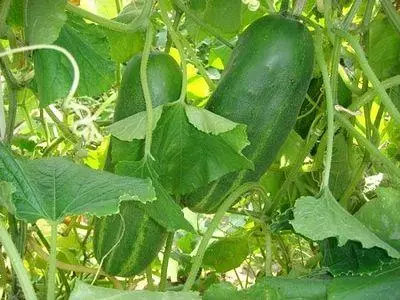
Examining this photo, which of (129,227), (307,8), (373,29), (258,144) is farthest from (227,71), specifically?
(307,8)

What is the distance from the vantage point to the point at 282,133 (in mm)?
1340

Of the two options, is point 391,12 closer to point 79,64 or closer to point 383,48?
point 383,48

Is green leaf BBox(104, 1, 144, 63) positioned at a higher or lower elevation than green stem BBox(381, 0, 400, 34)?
lower

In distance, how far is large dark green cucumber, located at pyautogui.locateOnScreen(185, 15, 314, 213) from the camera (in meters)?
→ 1.29

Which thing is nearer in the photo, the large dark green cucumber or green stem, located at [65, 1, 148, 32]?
green stem, located at [65, 1, 148, 32]

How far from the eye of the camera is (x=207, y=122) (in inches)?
46.0

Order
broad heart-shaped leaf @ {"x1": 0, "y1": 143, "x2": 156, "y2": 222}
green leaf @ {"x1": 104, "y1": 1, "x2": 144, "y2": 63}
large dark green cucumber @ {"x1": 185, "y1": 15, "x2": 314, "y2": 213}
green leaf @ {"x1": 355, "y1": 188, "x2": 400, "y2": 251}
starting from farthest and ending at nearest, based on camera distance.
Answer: green leaf @ {"x1": 104, "y1": 1, "x2": 144, "y2": 63} < large dark green cucumber @ {"x1": 185, "y1": 15, "x2": 314, "y2": 213} < green leaf @ {"x1": 355, "y1": 188, "x2": 400, "y2": 251} < broad heart-shaped leaf @ {"x1": 0, "y1": 143, "x2": 156, "y2": 222}

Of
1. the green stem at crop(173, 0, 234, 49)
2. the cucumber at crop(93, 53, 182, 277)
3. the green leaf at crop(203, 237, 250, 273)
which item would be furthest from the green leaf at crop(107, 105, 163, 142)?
the green leaf at crop(203, 237, 250, 273)

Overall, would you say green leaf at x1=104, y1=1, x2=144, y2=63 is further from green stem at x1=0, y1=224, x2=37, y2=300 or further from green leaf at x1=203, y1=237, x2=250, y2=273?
green stem at x1=0, y1=224, x2=37, y2=300

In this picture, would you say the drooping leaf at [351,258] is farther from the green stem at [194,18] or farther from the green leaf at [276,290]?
the green stem at [194,18]

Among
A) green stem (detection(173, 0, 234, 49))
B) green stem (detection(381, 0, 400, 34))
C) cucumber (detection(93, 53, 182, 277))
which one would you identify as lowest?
cucumber (detection(93, 53, 182, 277))

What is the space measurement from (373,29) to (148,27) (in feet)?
1.81

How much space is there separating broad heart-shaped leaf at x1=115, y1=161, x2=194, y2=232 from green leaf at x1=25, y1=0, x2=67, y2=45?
186mm

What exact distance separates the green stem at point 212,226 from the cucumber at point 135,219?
125mm
